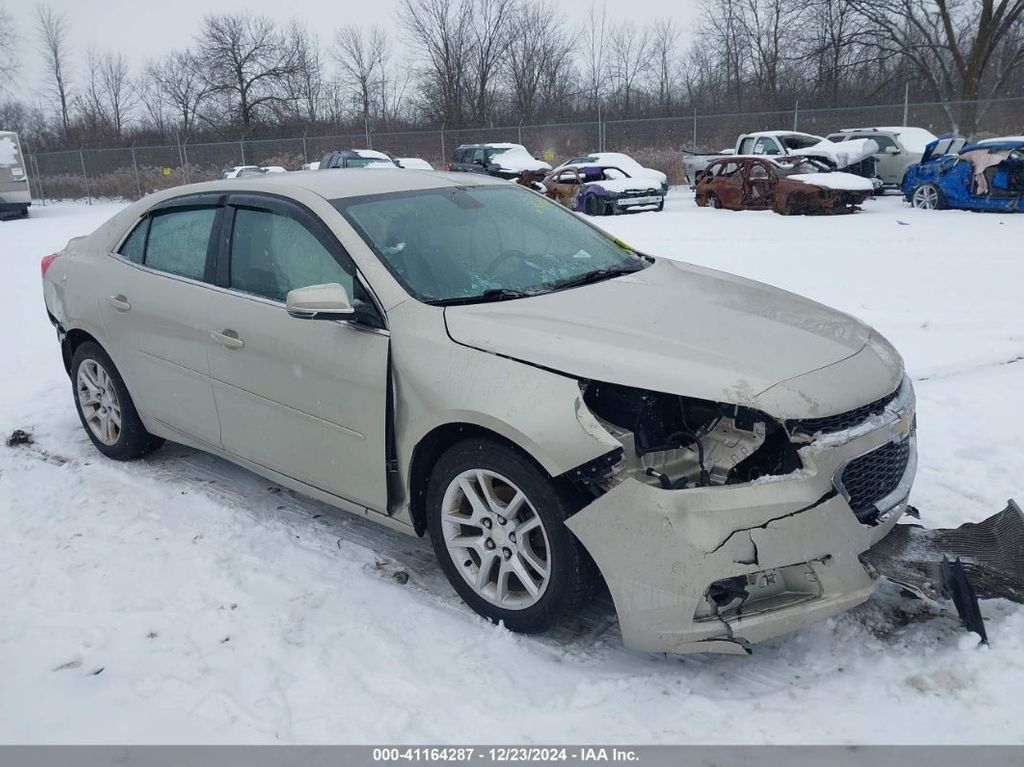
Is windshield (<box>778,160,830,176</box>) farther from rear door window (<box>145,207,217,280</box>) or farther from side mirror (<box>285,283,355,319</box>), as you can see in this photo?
side mirror (<box>285,283,355,319</box>)

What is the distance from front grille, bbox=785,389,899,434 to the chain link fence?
28.7 metres

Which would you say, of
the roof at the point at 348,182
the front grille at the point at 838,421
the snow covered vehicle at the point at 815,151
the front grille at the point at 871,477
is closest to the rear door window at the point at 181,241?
the roof at the point at 348,182

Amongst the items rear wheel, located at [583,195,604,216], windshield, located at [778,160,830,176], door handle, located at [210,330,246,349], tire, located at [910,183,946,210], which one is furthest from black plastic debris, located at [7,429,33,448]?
tire, located at [910,183,946,210]

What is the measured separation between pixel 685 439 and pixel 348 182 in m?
2.14

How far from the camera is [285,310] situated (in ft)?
12.0

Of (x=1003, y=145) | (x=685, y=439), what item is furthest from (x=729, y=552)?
(x=1003, y=145)

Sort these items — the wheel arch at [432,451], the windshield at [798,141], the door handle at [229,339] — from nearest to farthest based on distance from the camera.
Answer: the wheel arch at [432,451] → the door handle at [229,339] → the windshield at [798,141]

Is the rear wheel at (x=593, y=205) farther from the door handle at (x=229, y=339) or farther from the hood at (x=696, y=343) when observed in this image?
the door handle at (x=229, y=339)

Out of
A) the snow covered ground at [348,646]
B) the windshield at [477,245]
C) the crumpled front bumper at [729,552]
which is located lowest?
the snow covered ground at [348,646]

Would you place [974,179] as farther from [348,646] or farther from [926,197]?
[348,646]

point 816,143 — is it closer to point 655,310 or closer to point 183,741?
point 655,310

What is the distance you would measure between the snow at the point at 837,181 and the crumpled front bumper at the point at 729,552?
1558 cm

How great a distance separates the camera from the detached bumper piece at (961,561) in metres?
2.84

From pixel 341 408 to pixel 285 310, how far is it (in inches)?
22.5
